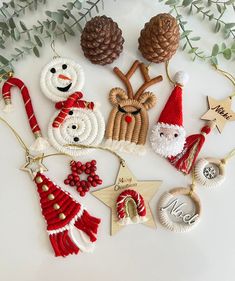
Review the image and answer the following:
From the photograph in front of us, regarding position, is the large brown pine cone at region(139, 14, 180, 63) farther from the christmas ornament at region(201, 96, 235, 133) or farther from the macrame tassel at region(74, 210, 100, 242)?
the macrame tassel at region(74, 210, 100, 242)

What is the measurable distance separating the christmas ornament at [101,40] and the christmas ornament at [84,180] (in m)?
0.31

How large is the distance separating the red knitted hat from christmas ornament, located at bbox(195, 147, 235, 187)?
0.14 metres

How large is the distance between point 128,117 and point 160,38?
25 centimetres

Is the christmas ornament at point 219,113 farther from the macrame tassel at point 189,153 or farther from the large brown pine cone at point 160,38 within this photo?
the large brown pine cone at point 160,38

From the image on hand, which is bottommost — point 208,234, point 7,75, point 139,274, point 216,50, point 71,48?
point 139,274

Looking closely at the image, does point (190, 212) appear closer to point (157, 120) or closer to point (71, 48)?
point (157, 120)

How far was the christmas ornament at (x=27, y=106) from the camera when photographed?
119 centimetres

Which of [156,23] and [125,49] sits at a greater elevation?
[156,23]

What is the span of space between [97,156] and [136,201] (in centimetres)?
18

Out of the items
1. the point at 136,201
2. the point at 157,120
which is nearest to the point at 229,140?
the point at 157,120

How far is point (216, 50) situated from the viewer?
4.13ft

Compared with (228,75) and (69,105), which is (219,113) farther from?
(69,105)

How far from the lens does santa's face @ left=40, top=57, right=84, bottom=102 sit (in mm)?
1215

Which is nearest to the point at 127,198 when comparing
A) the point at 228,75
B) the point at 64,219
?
the point at 64,219
